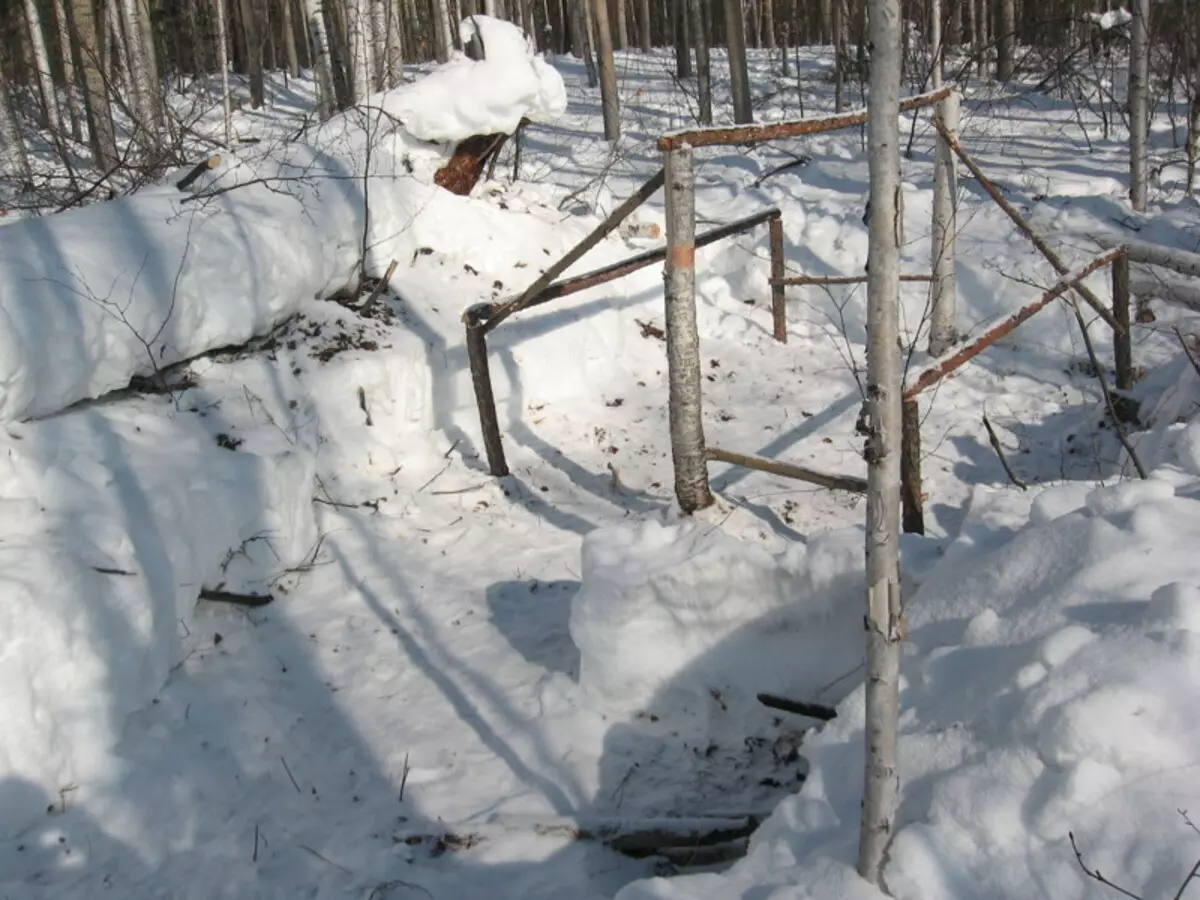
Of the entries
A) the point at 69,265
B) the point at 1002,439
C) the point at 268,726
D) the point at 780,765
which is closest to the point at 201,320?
the point at 69,265

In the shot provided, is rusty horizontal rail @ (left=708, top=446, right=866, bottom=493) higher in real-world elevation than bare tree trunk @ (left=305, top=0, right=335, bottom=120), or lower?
lower

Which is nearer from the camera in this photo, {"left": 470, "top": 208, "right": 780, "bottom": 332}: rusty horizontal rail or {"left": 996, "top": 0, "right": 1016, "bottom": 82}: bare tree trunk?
{"left": 470, "top": 208, "right": 780, "bottom": 332}: rusty horizontal rail

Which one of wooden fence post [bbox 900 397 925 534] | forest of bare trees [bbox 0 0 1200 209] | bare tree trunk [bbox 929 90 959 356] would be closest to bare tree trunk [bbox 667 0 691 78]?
forest of bare trees [bbox 0 0 1200 209]

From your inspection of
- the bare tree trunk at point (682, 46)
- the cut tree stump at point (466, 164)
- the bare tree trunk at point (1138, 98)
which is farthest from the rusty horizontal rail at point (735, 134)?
the bare tree trunk at point (682, 46)

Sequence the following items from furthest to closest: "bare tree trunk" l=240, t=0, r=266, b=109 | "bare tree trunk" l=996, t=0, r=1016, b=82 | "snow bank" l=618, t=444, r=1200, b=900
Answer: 1. "bare tree trunk" l=240, t=0, r=266, b=109
2. "bare tree trunk" l=996, t=0, r=1016, b=82
3. "snow bank" l=618, t=444, r=1200, b=900

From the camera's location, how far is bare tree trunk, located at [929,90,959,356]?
645cm

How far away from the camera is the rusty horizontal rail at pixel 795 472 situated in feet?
15.2

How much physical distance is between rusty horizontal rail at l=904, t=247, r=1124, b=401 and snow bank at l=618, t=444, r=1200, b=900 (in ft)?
3.21

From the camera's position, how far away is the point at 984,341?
14.3 ft

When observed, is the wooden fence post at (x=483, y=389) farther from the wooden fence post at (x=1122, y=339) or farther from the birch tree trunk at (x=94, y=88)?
the birch tree trunk at (x=94, y=88)

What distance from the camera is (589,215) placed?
8500 mm

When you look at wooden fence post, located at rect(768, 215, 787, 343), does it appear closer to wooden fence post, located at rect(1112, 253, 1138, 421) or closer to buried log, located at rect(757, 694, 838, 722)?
wooden fence post, located at rect(1112, 253, 1138, 421)

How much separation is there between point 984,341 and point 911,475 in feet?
2.37

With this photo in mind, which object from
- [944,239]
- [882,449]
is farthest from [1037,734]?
[944,239]
